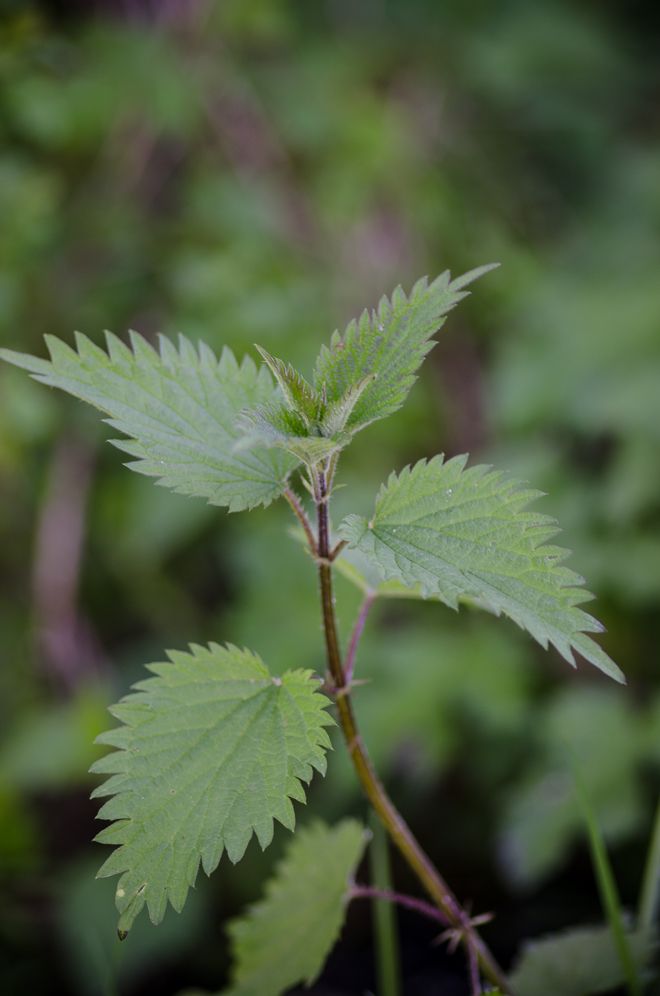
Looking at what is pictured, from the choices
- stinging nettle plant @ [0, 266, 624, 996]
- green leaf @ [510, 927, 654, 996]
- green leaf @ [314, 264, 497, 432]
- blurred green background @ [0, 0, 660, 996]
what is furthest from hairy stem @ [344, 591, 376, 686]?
blurred green background @ [0, 0, 660, 996]

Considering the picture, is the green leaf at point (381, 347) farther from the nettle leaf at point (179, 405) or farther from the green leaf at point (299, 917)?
the green leaf at point (299, 917)

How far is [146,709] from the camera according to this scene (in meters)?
0.79

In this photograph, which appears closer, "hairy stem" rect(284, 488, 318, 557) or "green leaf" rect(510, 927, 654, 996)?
"hairy stem" rect(284, 488, 318, 557)

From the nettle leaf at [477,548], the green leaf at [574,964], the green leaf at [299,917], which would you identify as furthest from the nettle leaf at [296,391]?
the green leaf at [574,964]

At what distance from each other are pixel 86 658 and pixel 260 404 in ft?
5.78

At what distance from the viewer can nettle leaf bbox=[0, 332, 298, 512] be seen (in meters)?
0.83

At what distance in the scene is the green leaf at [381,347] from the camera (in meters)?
0.82

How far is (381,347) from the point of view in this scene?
2.74 ft

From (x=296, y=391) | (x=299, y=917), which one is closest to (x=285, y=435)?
(x=296, y=391)

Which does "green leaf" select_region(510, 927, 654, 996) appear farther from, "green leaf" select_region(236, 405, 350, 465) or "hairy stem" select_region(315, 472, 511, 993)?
"green leaf" select_region(236, 405, 350, 465)

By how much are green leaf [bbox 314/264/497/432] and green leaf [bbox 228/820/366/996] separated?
0.52 m

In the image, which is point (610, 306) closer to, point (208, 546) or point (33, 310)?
point (208, 546)

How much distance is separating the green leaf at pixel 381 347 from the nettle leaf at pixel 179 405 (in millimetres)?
87

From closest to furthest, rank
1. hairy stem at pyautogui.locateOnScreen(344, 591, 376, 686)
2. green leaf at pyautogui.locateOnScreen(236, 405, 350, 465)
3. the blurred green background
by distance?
1. green leaf at pyautogui.locateOnScreen(236, 405, 350, 465)
2. hairy stem at pyautogui.locateOnScreen(344, 591, 376, 686)
3. the blurred green background
